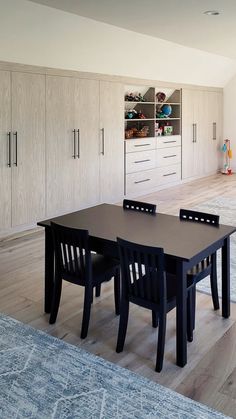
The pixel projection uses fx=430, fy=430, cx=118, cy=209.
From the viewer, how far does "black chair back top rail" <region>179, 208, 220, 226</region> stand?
3.07m

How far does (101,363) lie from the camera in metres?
2.54

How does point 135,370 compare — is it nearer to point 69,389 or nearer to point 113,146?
point 69,389

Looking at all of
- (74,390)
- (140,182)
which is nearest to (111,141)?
(140,182)

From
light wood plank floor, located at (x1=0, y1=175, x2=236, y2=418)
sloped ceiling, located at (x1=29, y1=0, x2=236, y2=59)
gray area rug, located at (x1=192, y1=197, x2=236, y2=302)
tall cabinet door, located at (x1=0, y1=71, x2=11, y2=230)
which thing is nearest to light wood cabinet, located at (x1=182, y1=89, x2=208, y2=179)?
gray area rug, located at (x1=192, y1=197, x2=236, y2=302)

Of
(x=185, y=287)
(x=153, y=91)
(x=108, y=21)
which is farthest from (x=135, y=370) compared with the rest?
(x=153, y=91)

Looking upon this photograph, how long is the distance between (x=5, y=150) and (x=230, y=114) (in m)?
6.80

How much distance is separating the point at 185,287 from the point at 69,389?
2.78ft

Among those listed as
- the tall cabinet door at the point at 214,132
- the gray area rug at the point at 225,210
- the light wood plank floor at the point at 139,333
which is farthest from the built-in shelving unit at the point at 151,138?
the light wood plank floor at the point at 139,333

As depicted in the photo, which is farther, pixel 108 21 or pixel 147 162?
pixel 147 162

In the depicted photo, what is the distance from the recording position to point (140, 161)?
7543mm

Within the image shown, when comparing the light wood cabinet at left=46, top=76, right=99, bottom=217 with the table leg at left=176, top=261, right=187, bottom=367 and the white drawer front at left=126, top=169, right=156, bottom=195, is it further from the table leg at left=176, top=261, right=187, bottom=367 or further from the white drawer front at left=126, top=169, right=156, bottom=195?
the table leg at left=176, top=261, right=187, bottom=367

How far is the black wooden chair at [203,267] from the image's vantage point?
2.78 m

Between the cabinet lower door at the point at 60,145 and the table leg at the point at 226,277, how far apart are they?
317 cm

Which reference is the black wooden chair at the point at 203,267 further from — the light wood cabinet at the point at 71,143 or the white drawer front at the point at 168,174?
the white drawer front at the point at 168,174
